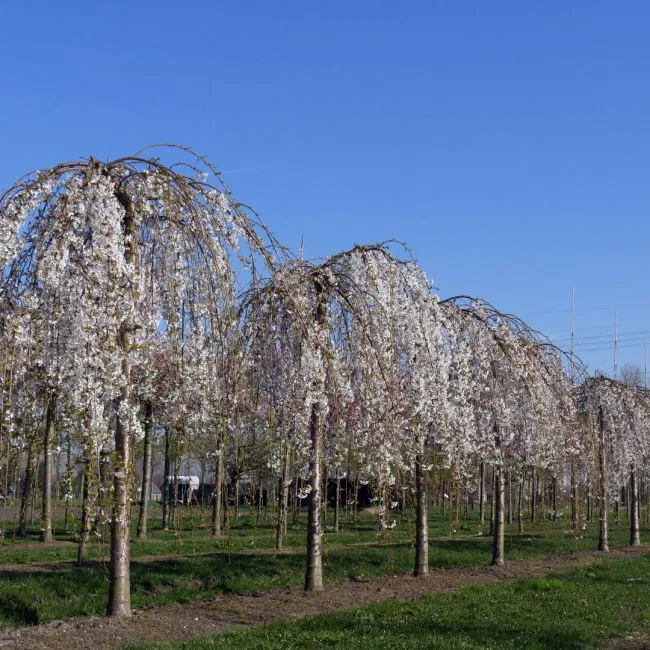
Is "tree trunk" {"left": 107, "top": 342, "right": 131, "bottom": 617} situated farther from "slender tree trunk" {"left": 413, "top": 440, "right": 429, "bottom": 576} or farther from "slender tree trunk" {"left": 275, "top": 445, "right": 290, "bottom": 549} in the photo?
"slender tree trunk" {"left": 413, "top": 440, "right": 429, "bottom": 576}

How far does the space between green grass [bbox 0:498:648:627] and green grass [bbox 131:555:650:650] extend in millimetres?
1327

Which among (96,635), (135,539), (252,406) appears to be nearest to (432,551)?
(135,539)

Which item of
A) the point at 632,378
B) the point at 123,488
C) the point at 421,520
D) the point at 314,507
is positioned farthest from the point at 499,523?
the point at 632,378

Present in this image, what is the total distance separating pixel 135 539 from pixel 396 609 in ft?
38.4

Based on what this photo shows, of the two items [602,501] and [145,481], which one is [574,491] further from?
[145,481]

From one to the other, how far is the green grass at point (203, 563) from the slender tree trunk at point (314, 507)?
0.27m

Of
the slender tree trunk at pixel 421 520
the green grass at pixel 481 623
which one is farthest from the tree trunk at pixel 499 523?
the green grass at pixel 481 623

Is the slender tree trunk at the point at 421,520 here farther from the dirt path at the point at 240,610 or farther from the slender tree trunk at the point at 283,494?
the slender tree trunk at the point at 283,494

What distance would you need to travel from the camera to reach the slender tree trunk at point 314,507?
43.3 feet

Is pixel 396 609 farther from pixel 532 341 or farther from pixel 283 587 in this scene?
pixel 532 341

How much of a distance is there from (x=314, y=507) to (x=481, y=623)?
3714 mm

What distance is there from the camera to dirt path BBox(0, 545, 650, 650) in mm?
9133

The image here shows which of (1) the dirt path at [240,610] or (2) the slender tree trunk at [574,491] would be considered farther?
(2) the slender tree trunk at [574,491]

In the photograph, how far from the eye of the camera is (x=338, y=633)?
9391mm
